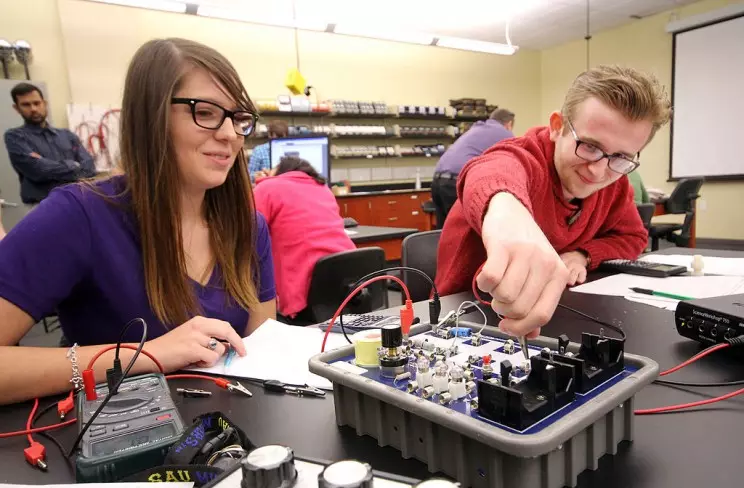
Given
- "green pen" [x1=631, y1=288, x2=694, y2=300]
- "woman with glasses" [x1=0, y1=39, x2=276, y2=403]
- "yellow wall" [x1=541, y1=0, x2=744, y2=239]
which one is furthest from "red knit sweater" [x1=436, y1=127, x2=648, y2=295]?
"yellow wall" [x1=541, y1=0, x2=744, y2=239]

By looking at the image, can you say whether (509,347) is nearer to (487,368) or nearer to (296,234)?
(487,368)

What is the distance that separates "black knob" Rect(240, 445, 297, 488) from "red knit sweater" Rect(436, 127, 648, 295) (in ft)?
2.46

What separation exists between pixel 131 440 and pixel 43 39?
5.51 metres

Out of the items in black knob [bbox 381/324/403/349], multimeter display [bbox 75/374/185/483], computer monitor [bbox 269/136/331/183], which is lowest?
multimeter display [bbox 75/374/185/483]

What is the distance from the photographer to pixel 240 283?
115 centimetres

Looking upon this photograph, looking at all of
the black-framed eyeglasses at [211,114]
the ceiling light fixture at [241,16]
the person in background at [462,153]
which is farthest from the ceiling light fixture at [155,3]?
the black-framed eyeglasses at [211,114]

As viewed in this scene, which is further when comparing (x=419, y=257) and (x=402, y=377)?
(x=419, y=257)

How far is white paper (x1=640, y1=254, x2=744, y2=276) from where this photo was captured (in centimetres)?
134

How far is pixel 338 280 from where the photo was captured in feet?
6.23

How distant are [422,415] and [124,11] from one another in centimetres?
575

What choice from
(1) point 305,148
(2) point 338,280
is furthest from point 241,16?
(2) point 338,280

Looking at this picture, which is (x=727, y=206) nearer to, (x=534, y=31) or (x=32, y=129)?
(x=534, y=31)

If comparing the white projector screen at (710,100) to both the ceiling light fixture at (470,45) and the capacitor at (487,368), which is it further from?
→ the capacitor at (487,368)

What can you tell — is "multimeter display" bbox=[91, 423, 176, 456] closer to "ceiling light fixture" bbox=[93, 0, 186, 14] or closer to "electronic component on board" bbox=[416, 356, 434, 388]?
"electronic component on board" bbox=[416, 356, 434, 388]
